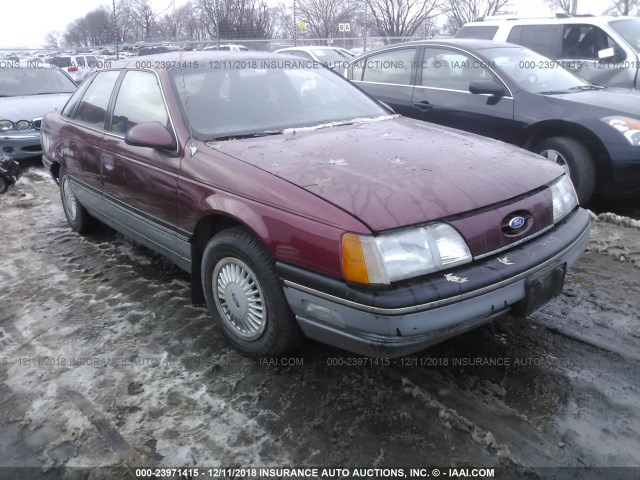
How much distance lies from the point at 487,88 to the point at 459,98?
1.35 ft

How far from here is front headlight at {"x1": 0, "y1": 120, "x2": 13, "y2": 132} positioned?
732 cm

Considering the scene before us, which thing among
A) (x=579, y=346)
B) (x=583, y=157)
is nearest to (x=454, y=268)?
(x=579, y=346)

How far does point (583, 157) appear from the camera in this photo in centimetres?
477

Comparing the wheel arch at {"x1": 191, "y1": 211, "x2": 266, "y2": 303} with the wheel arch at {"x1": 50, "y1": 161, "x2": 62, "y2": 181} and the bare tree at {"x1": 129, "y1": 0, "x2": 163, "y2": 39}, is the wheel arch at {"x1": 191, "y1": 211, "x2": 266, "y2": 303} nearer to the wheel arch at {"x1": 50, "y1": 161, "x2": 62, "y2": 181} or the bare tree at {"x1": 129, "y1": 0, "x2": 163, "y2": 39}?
the wheel arch at {"x1": 50, "y1": 161, "x2": 62, "y2": 181}

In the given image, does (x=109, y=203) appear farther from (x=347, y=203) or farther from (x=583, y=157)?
(x=583, y=157)

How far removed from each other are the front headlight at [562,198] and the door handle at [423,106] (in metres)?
2.91

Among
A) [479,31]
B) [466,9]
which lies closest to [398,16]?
[466,9]

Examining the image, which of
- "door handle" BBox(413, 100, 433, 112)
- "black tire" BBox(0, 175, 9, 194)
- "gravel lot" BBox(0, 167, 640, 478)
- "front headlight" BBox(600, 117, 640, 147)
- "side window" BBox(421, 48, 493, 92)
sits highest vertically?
"side window" BBox(421, 48, 493, 92)

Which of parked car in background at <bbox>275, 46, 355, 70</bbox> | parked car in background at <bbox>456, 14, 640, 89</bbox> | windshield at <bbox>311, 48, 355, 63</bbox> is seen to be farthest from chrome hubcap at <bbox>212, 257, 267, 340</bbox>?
windshield at <bbox>311, 48, 355, 63</bbox>

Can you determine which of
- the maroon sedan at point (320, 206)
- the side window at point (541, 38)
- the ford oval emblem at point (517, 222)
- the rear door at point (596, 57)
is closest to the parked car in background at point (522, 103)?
the rear door at point (596, 57)

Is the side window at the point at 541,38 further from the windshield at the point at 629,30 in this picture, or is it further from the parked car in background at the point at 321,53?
the parked car in background at the point at 321,53

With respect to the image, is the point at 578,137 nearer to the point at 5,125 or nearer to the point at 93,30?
the point at 5,125

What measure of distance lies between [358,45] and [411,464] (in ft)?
72.9

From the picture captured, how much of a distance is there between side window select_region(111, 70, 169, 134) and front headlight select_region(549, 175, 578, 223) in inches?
88.5
